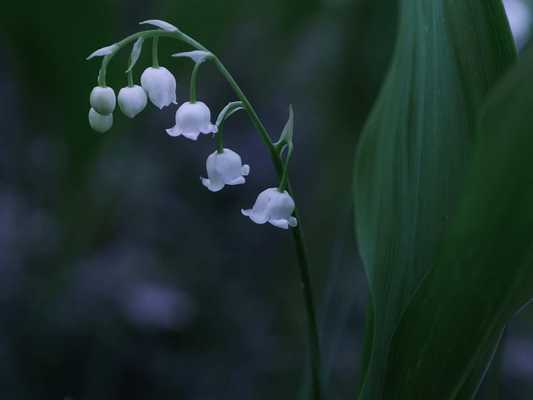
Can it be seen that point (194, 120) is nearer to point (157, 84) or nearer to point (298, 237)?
point (157, 84)

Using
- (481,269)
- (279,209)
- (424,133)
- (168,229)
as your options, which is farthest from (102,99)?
(168,229)

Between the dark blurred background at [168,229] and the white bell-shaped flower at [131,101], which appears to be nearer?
the white bell-shaped flower at [131,101]

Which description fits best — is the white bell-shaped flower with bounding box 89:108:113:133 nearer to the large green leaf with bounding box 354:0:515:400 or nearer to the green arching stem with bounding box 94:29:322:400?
the green arching stem with bounding box 94:29:322:400

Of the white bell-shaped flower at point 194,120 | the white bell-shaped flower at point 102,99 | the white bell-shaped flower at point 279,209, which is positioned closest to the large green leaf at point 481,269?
the white bell-shaped flower at point 279,209

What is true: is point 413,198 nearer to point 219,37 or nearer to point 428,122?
point 428,122

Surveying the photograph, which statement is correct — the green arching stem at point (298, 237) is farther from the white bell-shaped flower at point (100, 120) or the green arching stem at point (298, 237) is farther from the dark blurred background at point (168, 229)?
the dark blurred background at point (168, 229)

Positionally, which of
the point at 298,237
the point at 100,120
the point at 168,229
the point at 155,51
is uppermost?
the point at 155,51

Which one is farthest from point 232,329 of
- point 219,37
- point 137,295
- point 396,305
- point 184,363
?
point 396,305
